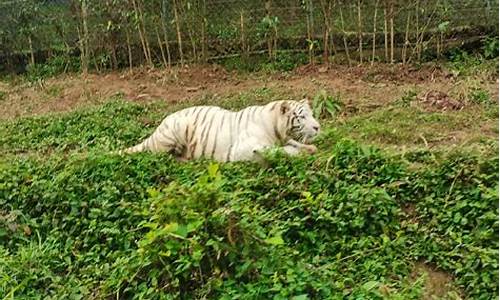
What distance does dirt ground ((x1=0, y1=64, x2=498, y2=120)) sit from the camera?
8211mm

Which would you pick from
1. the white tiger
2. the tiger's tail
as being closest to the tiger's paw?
the white tiger

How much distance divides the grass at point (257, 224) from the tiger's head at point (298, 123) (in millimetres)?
167

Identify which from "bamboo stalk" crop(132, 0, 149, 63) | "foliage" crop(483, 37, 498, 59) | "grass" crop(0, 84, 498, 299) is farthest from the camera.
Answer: "bamboo stalk" crop(132, 0, 149, 63)

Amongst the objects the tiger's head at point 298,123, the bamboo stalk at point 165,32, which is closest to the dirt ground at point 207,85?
the bamboo stalk at point 165,32

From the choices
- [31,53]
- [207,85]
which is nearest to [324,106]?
[207,85]

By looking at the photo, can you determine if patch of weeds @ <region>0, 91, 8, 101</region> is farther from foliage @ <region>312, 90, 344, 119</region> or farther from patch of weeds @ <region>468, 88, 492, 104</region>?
patch of weeds @ <region>468, 88, 492, 104</region>

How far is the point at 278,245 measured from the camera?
4.04 m

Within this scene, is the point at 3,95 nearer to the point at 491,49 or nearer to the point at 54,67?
the point at 54,67

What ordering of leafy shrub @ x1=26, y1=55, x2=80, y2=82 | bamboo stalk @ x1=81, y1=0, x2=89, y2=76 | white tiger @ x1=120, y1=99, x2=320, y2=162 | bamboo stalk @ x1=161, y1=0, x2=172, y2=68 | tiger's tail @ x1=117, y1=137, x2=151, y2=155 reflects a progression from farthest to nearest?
leafy shrub @ x1=26, y1=55, x2=80, y2=82 < bamboo stalk @ x1=81, y1=0, x2=89, y2=76 < bamboo stalk @ x1=161, y1=0, x2=172, y2=68 < tiger's tail @ x1=117, y1=137, x2=151, y2=155 < white tiger @ x1=120, y1=99, x2=320, y2=162

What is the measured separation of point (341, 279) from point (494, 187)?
111 cm

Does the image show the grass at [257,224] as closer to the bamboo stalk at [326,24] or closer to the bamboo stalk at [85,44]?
the bamboo stalk at [326,24]

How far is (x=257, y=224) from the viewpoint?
4066 millimetres

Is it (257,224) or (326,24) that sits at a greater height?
(326,24)

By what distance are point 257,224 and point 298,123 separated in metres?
1.70
